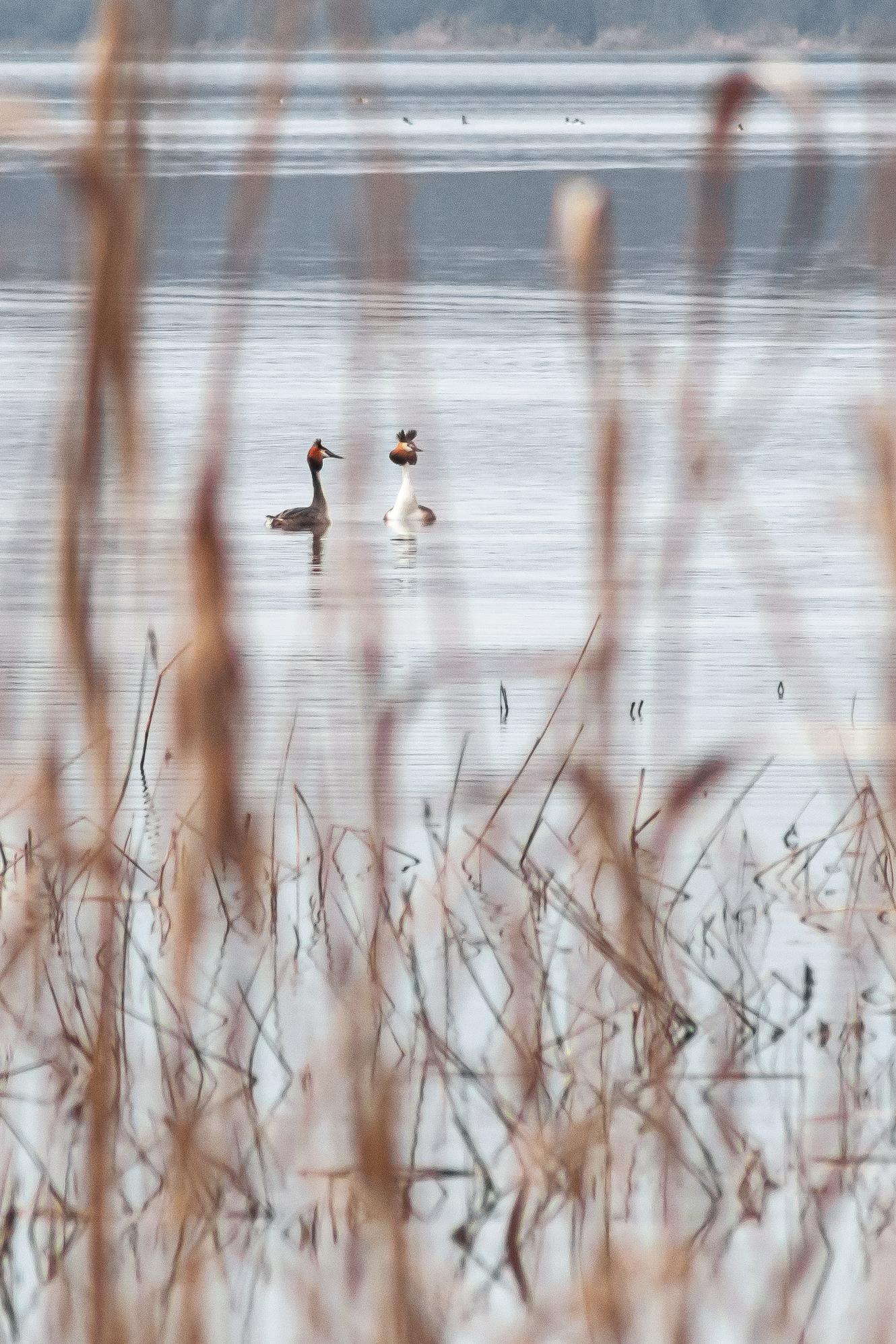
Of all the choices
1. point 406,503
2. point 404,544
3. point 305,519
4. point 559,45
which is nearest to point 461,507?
point 406,503

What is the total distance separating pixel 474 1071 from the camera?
4.48 m

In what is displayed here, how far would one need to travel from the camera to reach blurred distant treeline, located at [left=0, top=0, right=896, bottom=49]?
6181 inches

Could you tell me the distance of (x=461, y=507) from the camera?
1313 cm

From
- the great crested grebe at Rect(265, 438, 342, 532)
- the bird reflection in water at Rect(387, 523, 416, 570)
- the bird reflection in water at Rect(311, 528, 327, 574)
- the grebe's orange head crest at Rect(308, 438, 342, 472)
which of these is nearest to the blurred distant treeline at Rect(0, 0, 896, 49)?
the grebe's orange head crest at Rect(308, 438, 342, 472)

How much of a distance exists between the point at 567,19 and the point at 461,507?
169 metres

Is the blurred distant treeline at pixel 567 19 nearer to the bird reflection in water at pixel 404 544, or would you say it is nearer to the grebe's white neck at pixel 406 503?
the grebe's white neck at pixel 406 503

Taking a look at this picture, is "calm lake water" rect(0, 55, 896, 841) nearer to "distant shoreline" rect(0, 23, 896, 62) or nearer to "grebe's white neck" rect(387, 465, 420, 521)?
"grebe's white neck" rect(387, 465, 420, 521)

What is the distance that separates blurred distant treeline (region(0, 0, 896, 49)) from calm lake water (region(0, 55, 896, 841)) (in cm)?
12826

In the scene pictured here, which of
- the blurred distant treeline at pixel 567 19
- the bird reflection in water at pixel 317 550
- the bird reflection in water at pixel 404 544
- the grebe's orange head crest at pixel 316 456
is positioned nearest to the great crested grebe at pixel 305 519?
the bird reflection in water at pixel 317 550

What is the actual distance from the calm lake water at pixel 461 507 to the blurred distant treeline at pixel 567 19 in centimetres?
12826

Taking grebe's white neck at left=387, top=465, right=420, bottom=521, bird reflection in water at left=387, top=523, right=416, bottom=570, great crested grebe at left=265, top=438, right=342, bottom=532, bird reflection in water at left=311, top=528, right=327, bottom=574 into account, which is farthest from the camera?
grebe's white neck at left=387, top=465, right=420, bottom=521

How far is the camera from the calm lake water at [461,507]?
3.50 m

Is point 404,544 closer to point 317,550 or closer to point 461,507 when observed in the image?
point 317,550

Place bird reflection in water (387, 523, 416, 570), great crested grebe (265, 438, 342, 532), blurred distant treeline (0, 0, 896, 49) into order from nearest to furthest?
bird reflection in water (387, 523, 416, 570) < great crested grebe (265, 438, 342, 532) < blurred distant treeline (0, 0, 896, 49)
